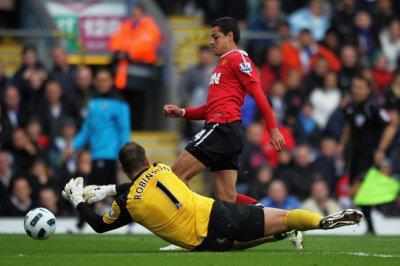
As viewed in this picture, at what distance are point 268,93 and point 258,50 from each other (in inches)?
54.8

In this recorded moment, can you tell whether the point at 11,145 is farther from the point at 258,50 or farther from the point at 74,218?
the point at 258,50

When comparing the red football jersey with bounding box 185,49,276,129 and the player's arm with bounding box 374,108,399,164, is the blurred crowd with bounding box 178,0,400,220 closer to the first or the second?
the player's arm with bounding box 374,108,399,164

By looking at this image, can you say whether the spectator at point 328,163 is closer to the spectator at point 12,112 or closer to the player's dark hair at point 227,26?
the spectator at point 12,112

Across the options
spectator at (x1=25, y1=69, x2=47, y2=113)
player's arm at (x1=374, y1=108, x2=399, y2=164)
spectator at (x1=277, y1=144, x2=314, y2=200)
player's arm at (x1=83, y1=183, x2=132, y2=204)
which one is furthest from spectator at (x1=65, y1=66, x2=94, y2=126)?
player's arm at (x1=83, y1=183, x2=132, y2=204)

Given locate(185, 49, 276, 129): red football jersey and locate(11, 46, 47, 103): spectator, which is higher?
locate(185, 49, 276, 129): red football jersey

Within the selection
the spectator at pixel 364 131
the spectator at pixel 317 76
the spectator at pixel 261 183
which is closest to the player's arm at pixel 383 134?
the spectator at pixel 364 131

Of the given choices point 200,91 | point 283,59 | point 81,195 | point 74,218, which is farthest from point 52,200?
point 81,195

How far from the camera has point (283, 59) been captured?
77.3ft

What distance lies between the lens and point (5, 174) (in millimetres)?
20500

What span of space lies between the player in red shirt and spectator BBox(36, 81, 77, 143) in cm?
844

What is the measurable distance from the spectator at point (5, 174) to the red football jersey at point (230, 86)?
7.27 meters

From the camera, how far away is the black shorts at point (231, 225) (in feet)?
40.6

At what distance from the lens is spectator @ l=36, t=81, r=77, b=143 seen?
21.6 metres

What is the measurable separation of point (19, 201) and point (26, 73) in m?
2.84
